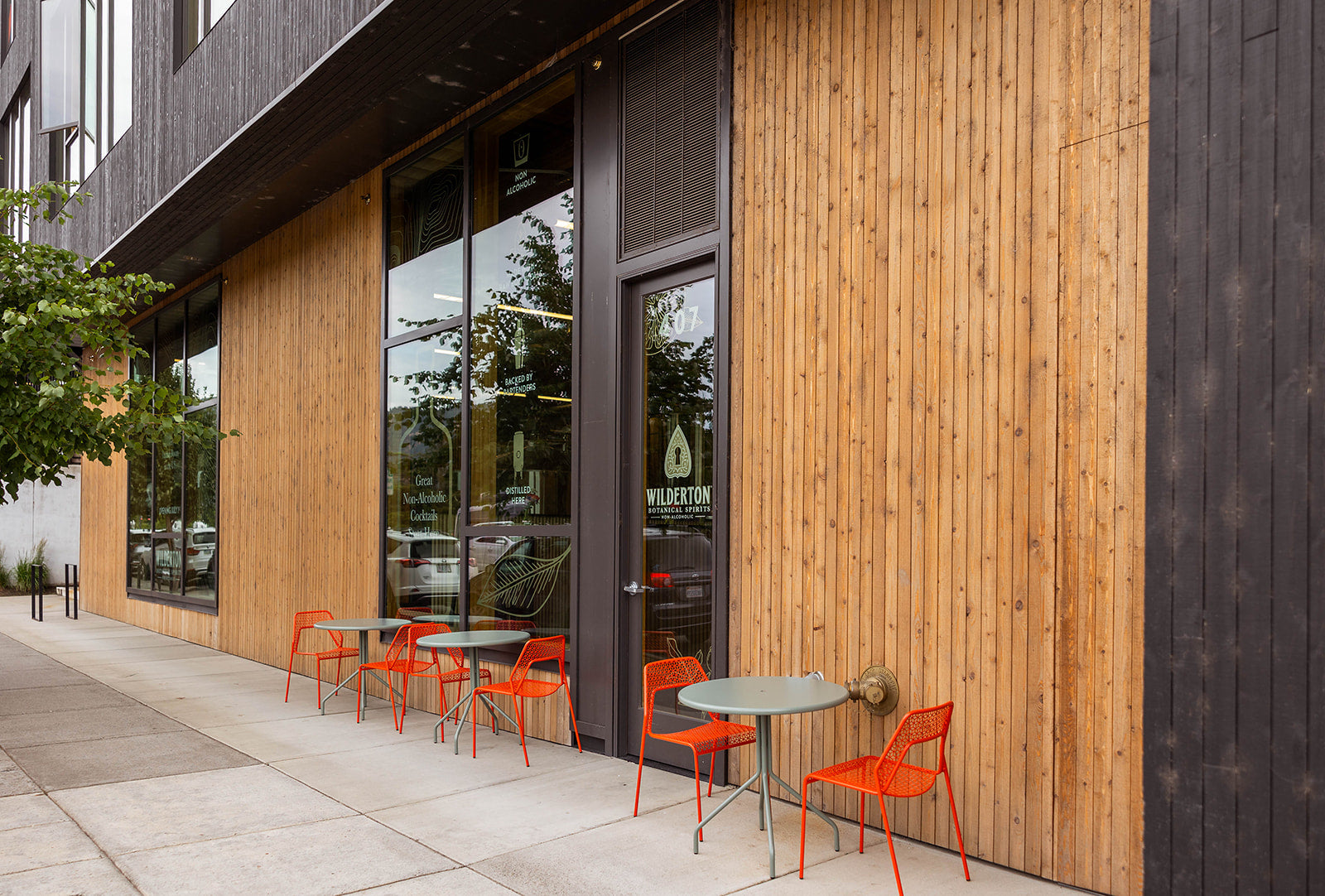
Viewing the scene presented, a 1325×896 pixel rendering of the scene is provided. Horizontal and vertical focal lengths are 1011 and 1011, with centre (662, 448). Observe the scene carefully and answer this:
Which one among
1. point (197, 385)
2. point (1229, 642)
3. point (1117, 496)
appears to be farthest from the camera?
point (197, 385)

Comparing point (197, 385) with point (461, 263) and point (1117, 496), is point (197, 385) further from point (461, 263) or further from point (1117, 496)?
point (1117, 496)

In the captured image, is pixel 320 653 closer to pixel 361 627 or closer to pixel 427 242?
pixel 361 627

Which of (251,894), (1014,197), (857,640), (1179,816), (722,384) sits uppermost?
(1014,197)

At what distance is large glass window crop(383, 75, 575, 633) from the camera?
706 cm

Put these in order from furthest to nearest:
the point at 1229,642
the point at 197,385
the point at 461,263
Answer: the point at 197,385 < the point at 461,263 < the point at 1229,642

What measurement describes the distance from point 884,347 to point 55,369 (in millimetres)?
6466

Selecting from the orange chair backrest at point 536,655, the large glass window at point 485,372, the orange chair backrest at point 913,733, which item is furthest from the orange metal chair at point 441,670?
the orange chair backrest at point 913,733

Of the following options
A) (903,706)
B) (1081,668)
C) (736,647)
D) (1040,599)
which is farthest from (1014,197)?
(736,647)

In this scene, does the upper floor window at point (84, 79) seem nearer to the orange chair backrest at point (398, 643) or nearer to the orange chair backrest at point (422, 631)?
the orange chair backrest at point (398, 643)

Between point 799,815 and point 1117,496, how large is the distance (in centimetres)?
223

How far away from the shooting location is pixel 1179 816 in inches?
142

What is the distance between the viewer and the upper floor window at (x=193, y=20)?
998 centimetres

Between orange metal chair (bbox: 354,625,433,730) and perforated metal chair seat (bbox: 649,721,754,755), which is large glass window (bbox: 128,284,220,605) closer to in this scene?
orange metal chair (bbox: 354,625,433,730)

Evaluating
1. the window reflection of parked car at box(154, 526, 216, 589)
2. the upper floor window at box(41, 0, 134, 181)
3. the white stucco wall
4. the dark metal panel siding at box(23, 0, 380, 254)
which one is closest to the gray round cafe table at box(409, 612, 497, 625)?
the dark metal panel siding at box(23, 0, 380, 254)
